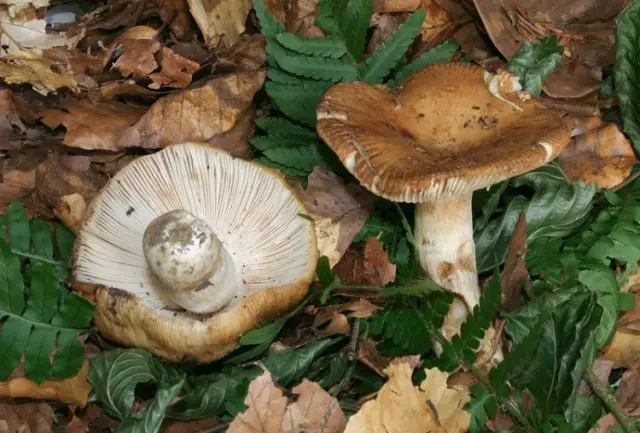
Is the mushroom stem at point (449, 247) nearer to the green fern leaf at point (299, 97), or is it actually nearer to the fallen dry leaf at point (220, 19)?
the green fern leaf at point (299, 97)

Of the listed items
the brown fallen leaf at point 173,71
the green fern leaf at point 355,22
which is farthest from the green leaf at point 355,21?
the brown fallen leaf at point 173,71

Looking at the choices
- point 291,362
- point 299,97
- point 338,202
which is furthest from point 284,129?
point 291,362

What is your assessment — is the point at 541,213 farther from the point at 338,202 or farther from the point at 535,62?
the point at 338,202

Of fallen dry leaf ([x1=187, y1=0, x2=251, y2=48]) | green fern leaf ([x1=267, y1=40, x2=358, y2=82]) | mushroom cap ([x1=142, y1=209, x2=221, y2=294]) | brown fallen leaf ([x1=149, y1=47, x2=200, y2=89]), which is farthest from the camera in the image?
fallen dry leaf ([x1=187, y1=0, x2=251, y2=48])

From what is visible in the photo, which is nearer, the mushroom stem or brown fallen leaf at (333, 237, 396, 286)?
the mushroom stem

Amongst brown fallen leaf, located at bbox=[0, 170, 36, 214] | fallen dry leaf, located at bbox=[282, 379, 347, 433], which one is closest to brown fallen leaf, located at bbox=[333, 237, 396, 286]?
fallen dry leaf, located at bbox=[282, 379, 347, 433]

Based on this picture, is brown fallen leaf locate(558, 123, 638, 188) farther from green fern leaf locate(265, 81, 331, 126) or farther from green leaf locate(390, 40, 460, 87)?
green fern leaf locate(265, 81, 331, 126)

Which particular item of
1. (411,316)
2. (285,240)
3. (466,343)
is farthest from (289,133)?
(466,343)
